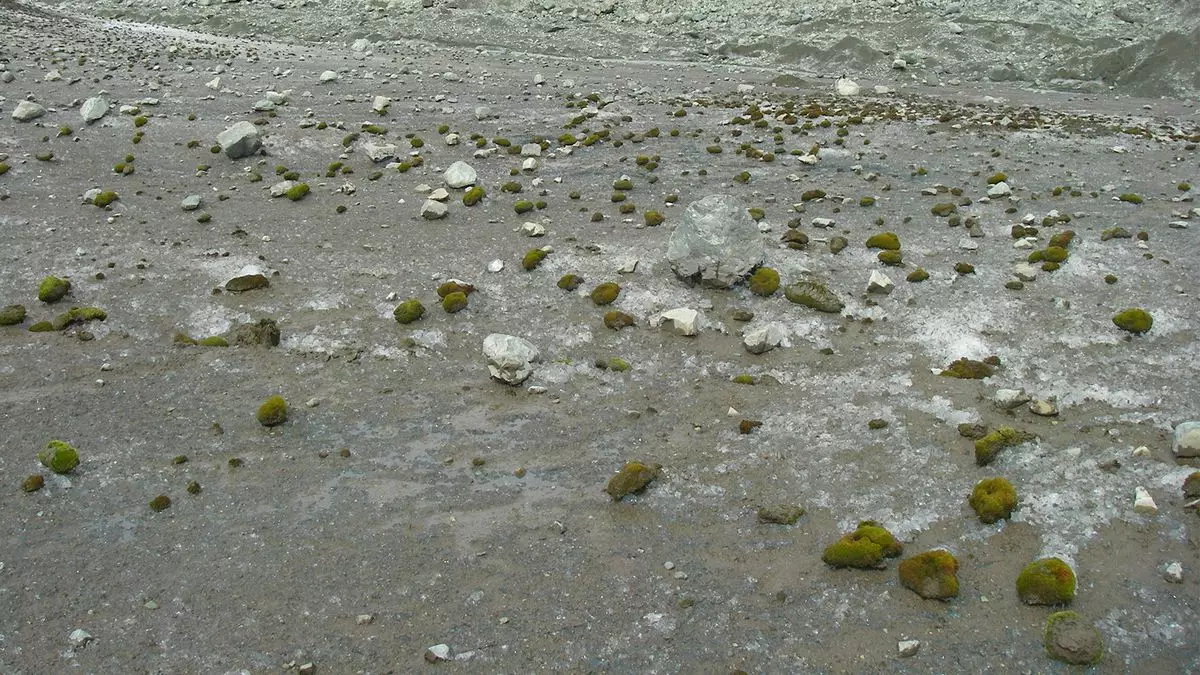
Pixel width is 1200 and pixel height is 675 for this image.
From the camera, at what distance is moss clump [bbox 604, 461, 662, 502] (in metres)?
11.8

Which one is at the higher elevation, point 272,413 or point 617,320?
point 272,413

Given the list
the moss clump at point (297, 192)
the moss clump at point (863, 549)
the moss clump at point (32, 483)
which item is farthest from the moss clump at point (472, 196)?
the moss clump at point (863, 549)

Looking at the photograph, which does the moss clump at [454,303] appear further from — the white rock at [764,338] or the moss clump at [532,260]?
the white rock at [764,338]

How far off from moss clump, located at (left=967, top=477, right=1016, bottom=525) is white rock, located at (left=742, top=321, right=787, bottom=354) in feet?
15.5

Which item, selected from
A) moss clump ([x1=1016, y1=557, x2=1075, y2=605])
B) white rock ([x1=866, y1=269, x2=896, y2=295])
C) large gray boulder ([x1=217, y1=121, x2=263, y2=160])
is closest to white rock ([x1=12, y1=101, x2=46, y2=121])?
large gray boulder ([x1=217, y1=121, x2=263, y2=160])

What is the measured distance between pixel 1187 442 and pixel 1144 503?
5.17 feet

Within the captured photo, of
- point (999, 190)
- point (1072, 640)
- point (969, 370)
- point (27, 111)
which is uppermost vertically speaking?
point (27, 111)

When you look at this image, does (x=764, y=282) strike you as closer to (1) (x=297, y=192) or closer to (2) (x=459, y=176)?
(2) (x=459, y=176)

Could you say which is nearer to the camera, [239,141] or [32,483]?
[32,483]

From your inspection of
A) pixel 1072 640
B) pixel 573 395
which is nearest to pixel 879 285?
pixel 573 395

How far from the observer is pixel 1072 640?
8.91 metres

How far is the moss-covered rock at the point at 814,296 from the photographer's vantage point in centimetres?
1638

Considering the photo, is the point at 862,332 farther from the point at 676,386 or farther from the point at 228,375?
the point at 228,375

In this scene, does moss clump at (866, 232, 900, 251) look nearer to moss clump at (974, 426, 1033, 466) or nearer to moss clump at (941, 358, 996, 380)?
moss clump at (941, 358, 996, 380)
